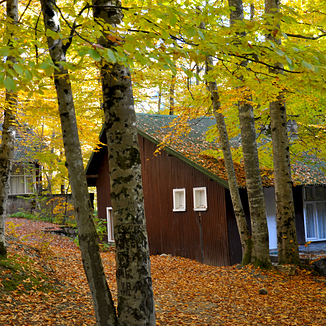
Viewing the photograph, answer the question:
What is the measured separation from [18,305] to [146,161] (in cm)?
1030

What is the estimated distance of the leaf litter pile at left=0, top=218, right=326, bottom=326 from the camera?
667 centimetres

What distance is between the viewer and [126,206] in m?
4.40

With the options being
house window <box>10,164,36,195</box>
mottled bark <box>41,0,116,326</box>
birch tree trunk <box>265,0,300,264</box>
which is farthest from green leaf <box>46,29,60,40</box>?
house window <box>10,164,36,195</box>

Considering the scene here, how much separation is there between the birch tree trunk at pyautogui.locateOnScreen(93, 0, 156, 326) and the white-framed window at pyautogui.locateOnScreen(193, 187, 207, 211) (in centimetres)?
942

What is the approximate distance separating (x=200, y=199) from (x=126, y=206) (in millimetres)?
9866

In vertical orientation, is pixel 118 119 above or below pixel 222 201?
above

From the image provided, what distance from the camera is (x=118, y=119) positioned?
4.57 meters

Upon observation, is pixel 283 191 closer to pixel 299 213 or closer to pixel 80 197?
pixel 299 213

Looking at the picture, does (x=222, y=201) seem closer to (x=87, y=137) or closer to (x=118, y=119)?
(x=87, y=137)

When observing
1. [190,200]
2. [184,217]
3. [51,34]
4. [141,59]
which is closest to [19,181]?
[184,217]

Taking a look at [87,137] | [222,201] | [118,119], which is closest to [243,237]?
[222,201]

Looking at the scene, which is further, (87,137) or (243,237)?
(243,237)

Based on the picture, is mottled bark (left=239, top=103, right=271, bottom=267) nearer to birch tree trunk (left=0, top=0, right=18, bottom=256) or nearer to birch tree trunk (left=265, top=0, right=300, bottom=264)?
birch tree trunk (left=265, top=0, right=300, bottom=264)

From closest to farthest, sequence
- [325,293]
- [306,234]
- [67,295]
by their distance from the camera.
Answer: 1. [67,295]
2. [325,293]
3. [306,234]
